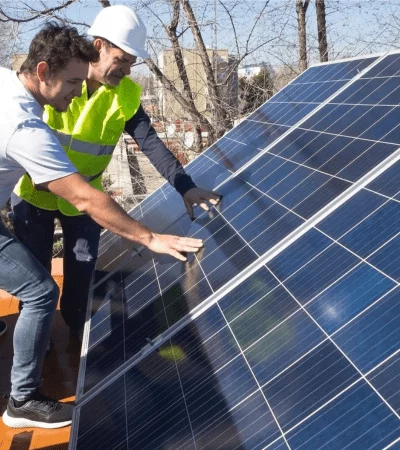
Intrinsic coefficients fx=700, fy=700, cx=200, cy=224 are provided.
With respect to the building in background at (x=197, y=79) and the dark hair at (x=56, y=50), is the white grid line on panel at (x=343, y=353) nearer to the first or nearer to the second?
the dark hair at (x=56, y=50)

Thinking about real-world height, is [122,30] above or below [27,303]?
above

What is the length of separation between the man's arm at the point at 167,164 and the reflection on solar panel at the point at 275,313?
0.53ft

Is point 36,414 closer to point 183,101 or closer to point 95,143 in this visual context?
point 95,143

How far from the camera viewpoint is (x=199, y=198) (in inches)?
195

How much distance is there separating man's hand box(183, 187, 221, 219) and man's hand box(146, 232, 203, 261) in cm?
78

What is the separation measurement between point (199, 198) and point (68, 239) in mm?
1098

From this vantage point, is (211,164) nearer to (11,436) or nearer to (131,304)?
(131,304)

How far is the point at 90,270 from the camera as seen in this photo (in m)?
5.36

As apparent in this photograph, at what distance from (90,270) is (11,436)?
1.51m

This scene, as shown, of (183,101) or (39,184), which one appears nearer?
(39,184)

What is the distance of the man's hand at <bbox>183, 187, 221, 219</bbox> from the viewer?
4953mm

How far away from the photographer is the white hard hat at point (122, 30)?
473 centimetres

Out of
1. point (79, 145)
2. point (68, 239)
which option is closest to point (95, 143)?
point (79, 145)

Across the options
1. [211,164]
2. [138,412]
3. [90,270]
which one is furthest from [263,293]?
[211,164]
